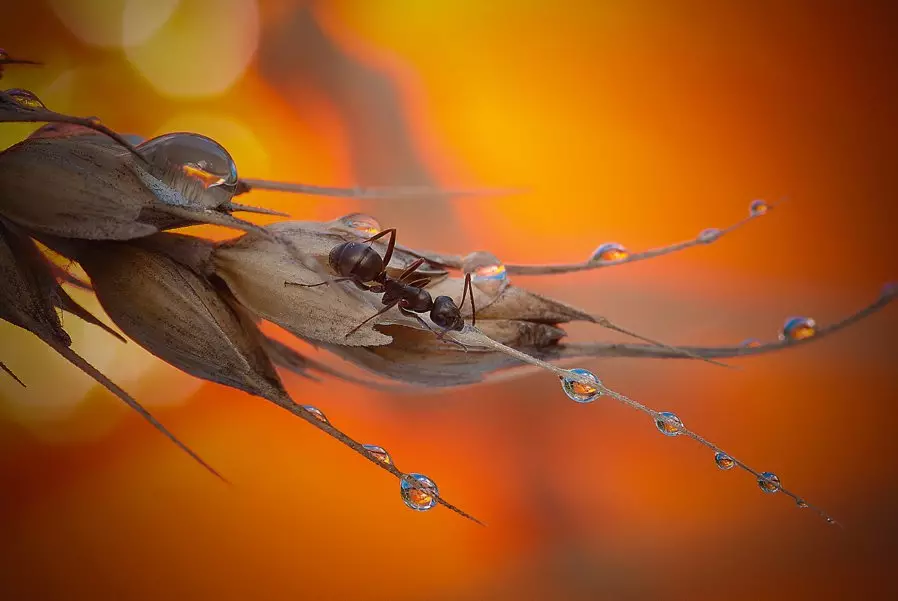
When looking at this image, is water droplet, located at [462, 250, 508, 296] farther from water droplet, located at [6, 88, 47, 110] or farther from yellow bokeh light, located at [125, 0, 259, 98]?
yellow bokeh light, located at [125, 0, 259, 98]

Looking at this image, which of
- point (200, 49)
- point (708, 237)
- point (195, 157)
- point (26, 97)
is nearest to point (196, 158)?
point (195, 157)

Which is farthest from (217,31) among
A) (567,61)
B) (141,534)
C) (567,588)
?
(567,588)

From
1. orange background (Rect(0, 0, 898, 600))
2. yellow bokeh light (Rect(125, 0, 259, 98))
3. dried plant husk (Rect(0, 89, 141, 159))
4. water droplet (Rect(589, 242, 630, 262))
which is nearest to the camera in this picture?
dried plant husk (Rect(0, 89, 141, 159))

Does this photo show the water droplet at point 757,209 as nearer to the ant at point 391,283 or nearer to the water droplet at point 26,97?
the ant at point 391,283

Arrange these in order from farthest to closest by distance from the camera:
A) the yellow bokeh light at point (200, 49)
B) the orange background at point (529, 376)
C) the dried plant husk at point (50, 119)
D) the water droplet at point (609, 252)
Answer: the yellow bokeh light at point (200, 49)
the orange background at point (529, 376)
the water droplet at point (609, 252)
the dried plant husk at point (50, 119)

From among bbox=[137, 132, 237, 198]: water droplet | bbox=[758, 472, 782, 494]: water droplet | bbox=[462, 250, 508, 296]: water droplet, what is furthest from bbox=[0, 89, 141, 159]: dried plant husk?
bbox=[758, 472, 782, 494]: water droplet

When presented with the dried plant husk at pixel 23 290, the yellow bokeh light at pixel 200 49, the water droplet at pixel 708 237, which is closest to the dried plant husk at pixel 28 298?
the dried plant husk at pixel 23 290
